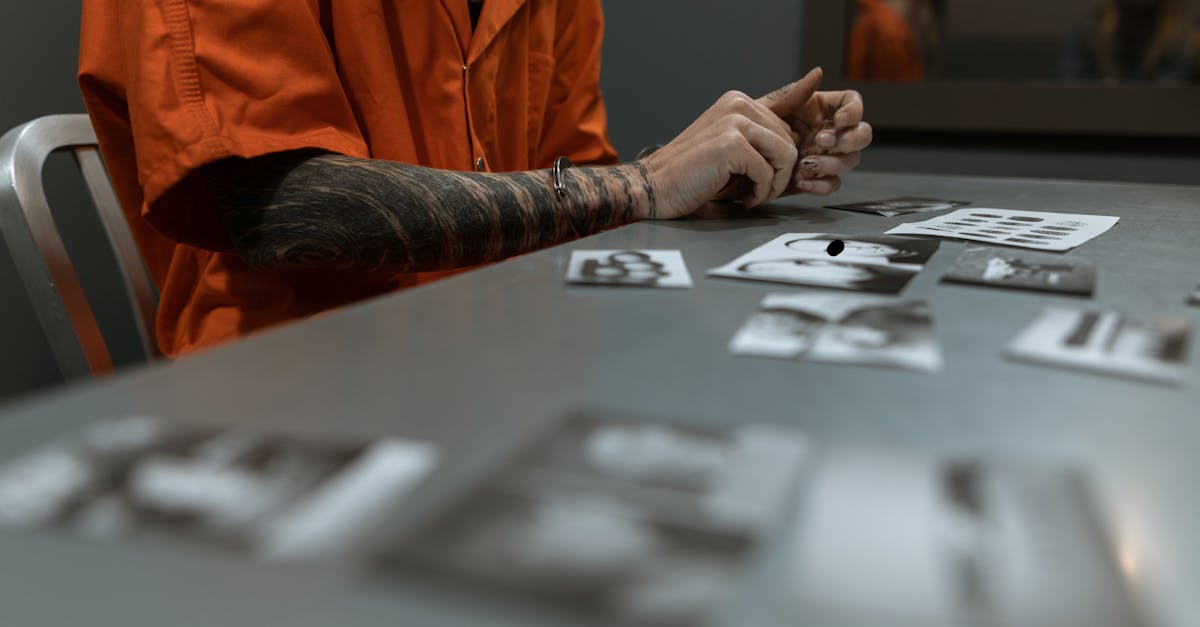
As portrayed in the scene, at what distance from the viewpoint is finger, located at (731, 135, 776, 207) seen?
2.90ft

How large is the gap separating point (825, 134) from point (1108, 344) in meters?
0.60

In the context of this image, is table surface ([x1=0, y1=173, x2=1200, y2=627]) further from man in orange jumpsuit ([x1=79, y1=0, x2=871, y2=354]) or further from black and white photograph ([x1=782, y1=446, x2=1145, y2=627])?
man in orange jumpsuit ([x1=79, y1=0, x2=871, y2=354])

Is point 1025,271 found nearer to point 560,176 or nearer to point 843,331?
point 843,331

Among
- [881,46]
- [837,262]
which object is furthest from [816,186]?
[881,46]

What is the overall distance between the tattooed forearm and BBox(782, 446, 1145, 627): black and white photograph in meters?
0.54

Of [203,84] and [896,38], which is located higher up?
[203,84]

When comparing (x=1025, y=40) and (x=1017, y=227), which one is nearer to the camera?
(x=1017, y=227)

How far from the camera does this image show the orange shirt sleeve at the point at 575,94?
1.26 meters

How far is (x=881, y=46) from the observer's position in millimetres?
1872

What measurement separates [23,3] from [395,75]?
920mm

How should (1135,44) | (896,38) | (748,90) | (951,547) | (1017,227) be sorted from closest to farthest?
1. (951,547)
2. (1017,227)
3. (1135,44)
4. (896,38)
5. (748,90)

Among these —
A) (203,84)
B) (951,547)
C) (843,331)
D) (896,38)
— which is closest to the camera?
(951,547)

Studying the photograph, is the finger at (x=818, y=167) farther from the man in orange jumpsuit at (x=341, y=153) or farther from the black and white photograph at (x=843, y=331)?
the black and white photograph at (x=843, y=331)

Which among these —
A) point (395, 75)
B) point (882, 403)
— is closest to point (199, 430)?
point (882, 403)
